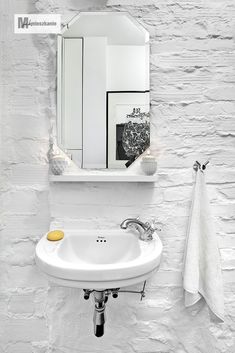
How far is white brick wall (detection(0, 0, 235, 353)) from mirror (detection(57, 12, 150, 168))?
0.05 m

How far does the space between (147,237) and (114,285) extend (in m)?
0.28

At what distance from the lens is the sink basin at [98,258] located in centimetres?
96

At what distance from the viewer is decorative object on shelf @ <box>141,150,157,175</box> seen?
125 centimetres

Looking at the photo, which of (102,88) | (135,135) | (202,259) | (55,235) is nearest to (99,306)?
(55,235)

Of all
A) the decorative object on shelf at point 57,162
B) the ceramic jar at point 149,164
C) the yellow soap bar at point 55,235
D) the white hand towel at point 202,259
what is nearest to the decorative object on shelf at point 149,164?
the ceramic jar at point 149,164

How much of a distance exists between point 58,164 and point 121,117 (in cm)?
34

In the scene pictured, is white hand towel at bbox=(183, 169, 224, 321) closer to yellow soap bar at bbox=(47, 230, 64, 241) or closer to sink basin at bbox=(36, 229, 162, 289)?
sink basin at bbox=(36, 229, 162, 289)

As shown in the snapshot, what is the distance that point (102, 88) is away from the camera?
4.23ft

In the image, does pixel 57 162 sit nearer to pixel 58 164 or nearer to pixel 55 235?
pixel 58 164

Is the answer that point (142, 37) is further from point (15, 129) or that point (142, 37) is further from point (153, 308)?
point (153, 308)

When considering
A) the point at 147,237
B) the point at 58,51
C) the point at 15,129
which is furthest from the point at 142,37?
the point at 147,237

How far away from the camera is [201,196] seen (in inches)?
50.4

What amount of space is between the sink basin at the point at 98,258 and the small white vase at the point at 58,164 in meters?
0.26

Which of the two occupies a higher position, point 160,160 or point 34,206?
→ point 160,160
